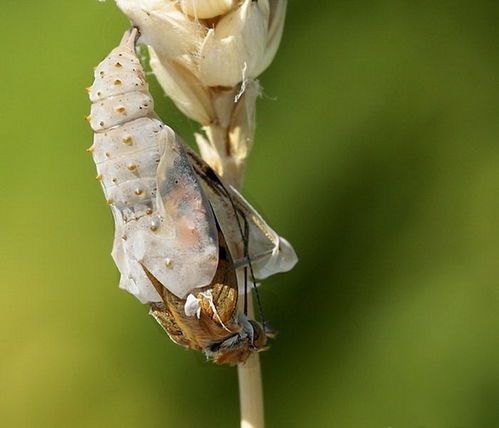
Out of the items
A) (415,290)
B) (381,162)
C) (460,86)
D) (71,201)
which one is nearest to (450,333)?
(415,290)

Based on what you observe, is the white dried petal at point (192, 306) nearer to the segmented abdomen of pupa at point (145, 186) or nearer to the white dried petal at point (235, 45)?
the segmented abdomen of pupa at point (145, 186)

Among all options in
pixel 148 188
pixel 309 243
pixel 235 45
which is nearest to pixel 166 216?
pixel 148 188

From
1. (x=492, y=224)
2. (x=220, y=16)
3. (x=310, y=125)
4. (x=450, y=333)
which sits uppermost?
(x=220, y=16)

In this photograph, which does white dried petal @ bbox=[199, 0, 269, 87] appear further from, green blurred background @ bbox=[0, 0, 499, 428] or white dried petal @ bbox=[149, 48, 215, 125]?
green blurred background @ bbox=[0, 0, 499, 428]

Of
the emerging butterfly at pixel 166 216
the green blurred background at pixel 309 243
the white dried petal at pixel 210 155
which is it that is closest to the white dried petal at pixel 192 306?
the emerging butterfly at pixel 166 216

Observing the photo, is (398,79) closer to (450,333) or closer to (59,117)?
(450,333)

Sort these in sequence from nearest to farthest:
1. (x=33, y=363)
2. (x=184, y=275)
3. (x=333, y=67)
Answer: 1. (x=184, y=275)
2. (x=33, y=363)
3. (x=333, y=67)
